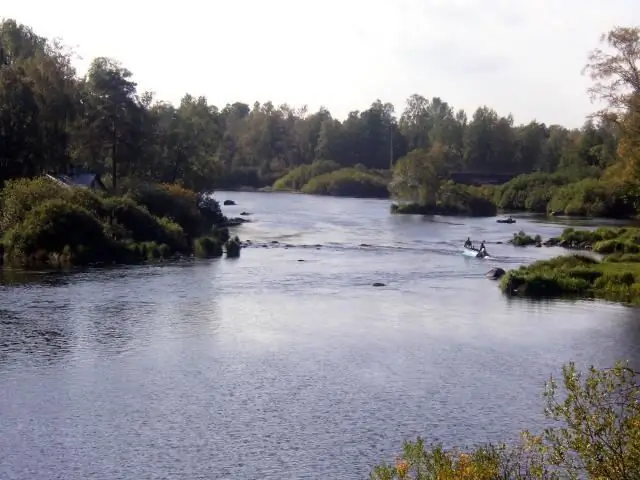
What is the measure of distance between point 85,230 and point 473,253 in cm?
3098

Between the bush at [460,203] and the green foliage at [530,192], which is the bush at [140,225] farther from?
the green foliage at [530,192]

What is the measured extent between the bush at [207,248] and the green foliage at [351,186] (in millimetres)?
111990

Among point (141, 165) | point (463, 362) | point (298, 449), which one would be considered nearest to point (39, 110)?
point (141, 165)

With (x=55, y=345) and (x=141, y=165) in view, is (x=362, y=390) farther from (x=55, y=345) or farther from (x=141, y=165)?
(x=141, y=165)

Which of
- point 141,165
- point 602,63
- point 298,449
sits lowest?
point 298,449

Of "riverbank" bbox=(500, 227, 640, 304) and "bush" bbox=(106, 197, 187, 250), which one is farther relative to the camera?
"bush" bbox=(106, 197, 187, 250)

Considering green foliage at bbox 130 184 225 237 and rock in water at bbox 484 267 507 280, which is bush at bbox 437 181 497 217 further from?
rock in water at bbox 484 267 507 280

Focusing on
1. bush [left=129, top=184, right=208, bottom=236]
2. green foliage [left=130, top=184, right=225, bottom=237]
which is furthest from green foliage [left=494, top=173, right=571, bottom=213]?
bush [left=129, top=184, right=208, bottom=236]

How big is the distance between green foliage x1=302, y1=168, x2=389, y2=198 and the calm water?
389 feet

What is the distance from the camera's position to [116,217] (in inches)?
2940

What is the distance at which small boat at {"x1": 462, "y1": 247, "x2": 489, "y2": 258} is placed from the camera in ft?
242

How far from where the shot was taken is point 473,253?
74.9m

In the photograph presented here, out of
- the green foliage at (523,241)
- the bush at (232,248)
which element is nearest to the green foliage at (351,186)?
the green foliage at (523,241)

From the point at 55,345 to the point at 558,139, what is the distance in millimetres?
174145
